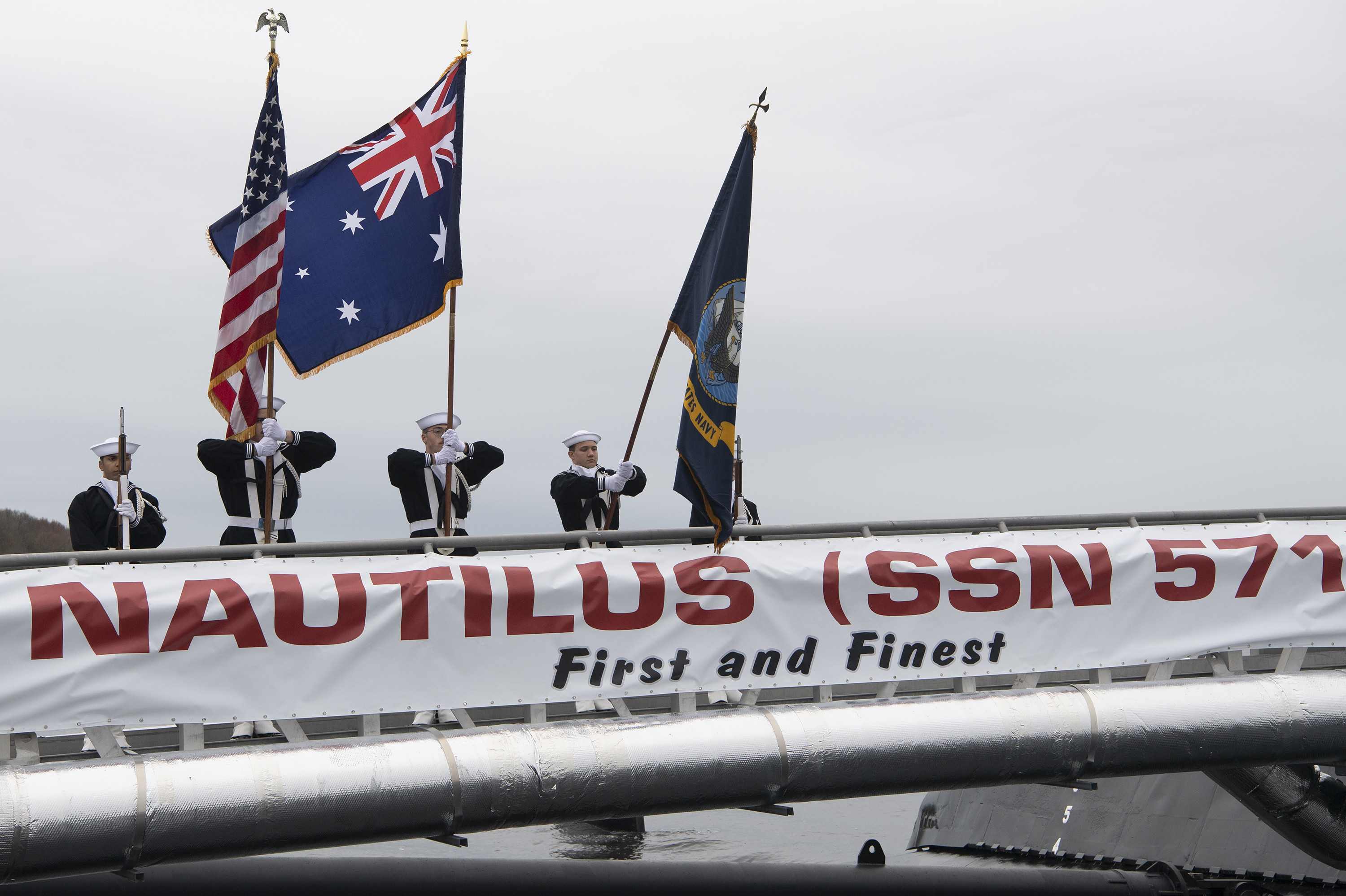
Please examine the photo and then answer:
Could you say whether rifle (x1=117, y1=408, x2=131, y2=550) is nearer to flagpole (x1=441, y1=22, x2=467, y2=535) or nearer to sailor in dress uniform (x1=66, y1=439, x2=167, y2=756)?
sailor in dress uniform (x1=66, y1=439, x2=167, y2=756)

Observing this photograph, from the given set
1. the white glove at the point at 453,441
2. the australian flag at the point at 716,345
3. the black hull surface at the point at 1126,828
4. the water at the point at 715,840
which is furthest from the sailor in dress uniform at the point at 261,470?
the water at the point at 715,840

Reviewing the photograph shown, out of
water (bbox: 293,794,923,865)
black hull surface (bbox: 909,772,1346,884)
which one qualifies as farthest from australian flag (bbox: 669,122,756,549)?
water (bbox: 293,794,923,865)

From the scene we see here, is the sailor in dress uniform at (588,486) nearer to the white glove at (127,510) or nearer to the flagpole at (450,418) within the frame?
the flagpole at (450,418)

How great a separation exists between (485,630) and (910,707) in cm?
328

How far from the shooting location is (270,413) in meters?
10.6

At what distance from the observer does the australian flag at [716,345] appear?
33.2 ft

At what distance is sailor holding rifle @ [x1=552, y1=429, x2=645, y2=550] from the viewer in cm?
1102

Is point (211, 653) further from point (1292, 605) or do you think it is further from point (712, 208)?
point (1292, 605)

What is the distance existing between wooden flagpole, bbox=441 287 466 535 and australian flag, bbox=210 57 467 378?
12 centimetres

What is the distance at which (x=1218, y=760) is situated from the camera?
10680 millimetres

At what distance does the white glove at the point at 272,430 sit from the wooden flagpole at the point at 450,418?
4.27 ft

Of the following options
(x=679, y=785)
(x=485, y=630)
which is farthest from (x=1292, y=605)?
(x=485, y=630)

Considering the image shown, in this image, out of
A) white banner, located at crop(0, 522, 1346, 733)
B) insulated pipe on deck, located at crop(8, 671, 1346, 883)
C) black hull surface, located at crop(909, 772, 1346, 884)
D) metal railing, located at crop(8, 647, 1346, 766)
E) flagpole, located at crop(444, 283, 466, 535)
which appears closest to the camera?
insulated pipe on deck, located at crop(8, 671, 1346, 883)

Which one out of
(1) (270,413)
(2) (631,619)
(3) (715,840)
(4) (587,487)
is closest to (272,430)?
(1) (270,413)
